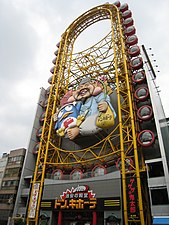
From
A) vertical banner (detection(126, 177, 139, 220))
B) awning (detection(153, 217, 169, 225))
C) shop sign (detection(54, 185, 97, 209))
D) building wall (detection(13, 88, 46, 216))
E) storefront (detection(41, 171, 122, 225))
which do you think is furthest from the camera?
building wall (detection(13, 88, 46, 216))

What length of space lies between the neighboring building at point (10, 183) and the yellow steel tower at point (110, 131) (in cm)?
1013

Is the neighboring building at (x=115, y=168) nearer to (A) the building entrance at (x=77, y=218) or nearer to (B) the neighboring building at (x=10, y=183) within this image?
(A) the building entrance at (x=77, y=218)

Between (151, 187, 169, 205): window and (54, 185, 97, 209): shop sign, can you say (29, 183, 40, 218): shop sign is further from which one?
(151, 187, 169, 205): window

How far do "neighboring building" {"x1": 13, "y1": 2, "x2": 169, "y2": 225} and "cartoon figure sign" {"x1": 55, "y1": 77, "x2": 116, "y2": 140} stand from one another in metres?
1.02

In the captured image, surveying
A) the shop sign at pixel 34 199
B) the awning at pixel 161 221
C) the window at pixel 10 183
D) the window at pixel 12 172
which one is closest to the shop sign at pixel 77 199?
the shop sign at pixel 34 199

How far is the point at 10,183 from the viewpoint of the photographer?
3472 centimetres

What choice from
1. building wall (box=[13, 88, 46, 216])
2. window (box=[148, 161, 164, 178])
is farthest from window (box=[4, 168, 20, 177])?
window (box=[148, 161, 164, 178])

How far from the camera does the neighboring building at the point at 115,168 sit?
60.7 ft

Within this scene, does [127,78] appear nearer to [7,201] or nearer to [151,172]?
[151,172]

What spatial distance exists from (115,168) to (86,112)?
7824 millimetres

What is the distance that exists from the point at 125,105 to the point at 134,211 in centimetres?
1228

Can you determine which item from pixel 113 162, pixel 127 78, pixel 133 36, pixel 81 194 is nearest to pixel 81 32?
pixel 133 36

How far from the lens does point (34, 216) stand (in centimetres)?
2212

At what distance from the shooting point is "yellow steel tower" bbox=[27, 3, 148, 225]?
807 inches
